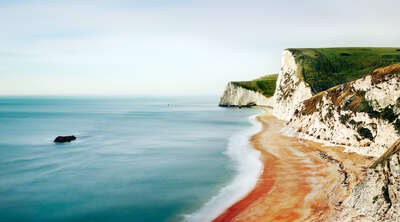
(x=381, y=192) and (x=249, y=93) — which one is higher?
(x=381, y=192)

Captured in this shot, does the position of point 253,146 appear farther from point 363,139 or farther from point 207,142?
point 363,139

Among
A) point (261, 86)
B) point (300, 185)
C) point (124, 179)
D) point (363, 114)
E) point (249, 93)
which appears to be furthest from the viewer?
point (261, 86)

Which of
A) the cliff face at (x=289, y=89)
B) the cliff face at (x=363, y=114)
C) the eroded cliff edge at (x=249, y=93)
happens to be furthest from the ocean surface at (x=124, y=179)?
the eroded cliff edge at (x=249, y=93)

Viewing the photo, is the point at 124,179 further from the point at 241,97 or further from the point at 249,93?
the point at 241,97

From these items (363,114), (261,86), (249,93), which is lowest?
(249,93)

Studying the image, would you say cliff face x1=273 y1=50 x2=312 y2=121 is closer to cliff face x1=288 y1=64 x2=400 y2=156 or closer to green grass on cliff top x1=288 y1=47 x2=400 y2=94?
green grass on cliff top x1=288 y1=47 x2=400 y2=94

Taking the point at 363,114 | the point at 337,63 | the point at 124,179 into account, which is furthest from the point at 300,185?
the point at 337,63

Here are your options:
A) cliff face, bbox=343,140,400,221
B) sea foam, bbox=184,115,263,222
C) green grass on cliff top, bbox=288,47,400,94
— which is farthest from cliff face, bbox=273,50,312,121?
cliff face, bbox=343,140,400,221
